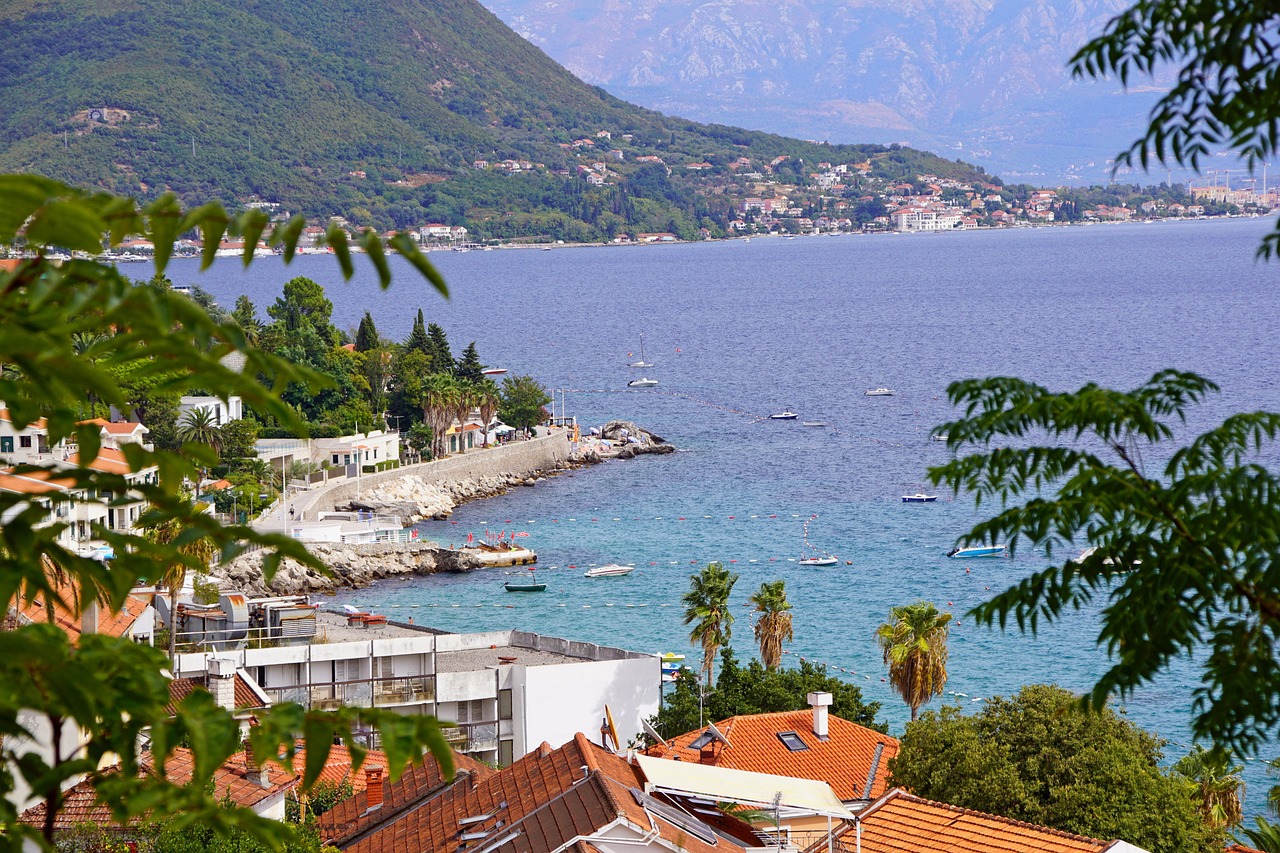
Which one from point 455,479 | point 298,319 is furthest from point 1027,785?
point 298,319

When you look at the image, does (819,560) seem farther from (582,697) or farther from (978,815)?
(978,815)

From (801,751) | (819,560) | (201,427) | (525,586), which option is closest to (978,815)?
(801,751)

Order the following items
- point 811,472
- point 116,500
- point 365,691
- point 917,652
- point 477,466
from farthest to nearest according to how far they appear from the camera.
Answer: point 811,472 < point 477,466 < point 365,691 < point 917,652 < point 116,500

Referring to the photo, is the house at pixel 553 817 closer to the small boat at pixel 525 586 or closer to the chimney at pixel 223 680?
the chimney at pixel 223 680

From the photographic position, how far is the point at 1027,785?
2130 cm

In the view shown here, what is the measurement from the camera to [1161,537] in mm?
4082

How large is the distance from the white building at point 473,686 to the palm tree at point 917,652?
16.2 feet

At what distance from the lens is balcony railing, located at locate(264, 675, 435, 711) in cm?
3023

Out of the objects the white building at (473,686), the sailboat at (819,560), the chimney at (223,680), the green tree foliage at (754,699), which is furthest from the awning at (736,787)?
the sailboat at (819,560)

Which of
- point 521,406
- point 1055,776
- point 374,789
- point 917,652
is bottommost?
point 521,406

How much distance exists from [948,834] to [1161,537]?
40.7ft

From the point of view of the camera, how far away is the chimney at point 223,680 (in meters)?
23.0

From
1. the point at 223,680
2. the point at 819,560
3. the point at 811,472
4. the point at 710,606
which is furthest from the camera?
the point at 811,472

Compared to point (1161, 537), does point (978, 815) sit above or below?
below
